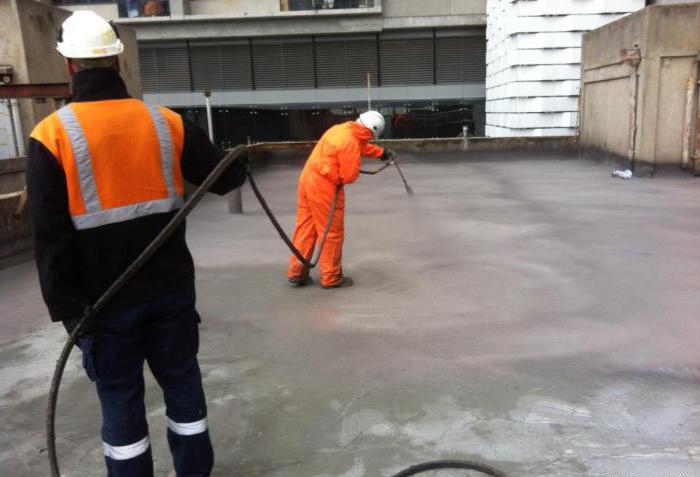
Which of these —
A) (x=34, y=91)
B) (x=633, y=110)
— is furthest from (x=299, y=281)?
(x=633, y=110)

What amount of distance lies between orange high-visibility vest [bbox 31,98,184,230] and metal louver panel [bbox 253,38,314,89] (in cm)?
2263

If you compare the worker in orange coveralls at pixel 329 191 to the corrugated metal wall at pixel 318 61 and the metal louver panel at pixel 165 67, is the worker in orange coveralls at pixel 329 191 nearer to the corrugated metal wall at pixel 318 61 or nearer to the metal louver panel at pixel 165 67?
the corrugated metal wall at pixel 318 61

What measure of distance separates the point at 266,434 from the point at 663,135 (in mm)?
11027

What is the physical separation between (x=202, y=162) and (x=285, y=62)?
896 inches

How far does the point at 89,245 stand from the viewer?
2.43 meters

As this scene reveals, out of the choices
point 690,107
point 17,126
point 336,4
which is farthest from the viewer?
point 336,4

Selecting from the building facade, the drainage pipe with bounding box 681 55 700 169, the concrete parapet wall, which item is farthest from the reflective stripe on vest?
the building facade

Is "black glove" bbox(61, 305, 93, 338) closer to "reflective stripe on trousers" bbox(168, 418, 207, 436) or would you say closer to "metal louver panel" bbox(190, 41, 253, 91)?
"reflective stripe on trousers" bbox(168, 418, 207, 436)

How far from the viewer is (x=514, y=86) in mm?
17703

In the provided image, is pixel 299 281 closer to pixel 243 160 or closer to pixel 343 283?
pixel 343 283

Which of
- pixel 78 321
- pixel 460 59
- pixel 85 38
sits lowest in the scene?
pixel 78 321

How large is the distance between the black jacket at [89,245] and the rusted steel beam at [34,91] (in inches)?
214

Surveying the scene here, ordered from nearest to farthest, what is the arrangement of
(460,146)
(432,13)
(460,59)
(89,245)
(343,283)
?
(89,245) → (343,283) → (460,146) → (432,13) → (460,59)

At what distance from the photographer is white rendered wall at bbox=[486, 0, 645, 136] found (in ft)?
53.3
